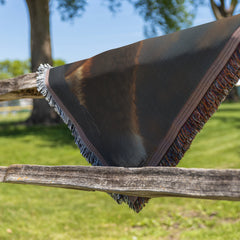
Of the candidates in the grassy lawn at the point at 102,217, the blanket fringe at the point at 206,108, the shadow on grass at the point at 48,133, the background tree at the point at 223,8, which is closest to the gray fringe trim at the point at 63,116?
the blanket fringe at the point at 206,108

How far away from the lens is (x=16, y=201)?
5059 mm

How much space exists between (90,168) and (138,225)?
2489 millimetres

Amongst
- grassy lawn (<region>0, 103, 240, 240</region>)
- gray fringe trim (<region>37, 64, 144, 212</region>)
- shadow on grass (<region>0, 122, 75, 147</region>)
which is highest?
gray fringe trim (<region>37, 64, 144, 212</region>)

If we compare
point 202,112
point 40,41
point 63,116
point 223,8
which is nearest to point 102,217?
point 63,116

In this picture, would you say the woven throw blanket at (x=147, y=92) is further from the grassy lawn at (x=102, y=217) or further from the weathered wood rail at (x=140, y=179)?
the grassy lawn at (x=102, y=217)

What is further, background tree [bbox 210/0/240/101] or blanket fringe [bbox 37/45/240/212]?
background tree [bbox 210/0/240/101]

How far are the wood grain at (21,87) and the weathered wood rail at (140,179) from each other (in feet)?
1.74

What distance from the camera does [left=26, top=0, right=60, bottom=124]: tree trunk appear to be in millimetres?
11570

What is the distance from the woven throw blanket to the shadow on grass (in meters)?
7.05

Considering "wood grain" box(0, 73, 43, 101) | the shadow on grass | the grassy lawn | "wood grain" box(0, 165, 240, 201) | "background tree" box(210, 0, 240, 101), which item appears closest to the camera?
"wood grain" box(0, 165, 240, 201)

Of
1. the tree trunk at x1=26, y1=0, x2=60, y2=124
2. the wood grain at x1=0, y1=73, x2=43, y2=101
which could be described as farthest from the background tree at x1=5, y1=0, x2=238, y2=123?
the wood grain at x1=0, y1=73, x2=43, y2=101

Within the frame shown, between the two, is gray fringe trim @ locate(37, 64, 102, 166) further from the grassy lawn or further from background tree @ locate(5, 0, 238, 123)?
background tree @ locate(5, 0, 238, 123)

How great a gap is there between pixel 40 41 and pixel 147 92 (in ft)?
34.7

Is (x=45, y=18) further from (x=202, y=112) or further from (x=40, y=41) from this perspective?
(x=202, y=112)
